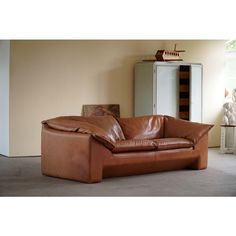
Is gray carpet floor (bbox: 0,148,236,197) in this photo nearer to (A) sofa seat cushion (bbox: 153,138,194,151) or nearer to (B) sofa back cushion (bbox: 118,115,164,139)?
(A) sofa seat cushion (bbox: 153,138,194,151)

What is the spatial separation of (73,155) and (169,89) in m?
3.46

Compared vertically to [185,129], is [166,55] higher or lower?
higher

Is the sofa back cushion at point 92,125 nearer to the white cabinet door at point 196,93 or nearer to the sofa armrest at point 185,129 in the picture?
the sofa armrest at point 185,129

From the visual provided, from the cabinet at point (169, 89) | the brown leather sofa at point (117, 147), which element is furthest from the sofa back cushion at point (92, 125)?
the cabinet at point (169, 89)

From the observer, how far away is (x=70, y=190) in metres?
5.94

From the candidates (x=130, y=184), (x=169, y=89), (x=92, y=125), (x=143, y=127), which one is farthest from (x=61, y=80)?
(x=130, y=184)

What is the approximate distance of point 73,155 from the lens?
641cm

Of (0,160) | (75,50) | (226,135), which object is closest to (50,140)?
(0,160)

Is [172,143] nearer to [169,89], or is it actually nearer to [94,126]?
[94,126]

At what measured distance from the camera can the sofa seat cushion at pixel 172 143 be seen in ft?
22.8
